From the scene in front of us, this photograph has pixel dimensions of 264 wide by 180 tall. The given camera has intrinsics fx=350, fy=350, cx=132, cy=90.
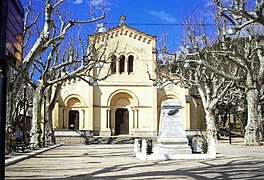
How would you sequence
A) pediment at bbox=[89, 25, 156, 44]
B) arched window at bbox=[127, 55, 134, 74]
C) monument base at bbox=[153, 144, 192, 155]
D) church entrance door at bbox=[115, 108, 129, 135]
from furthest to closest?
arched window at bbox=[127, 55, 134, 74] < pediment at bbox=[89, 25, 156, 44] < church entrance door at bbox=[115, 108, 129, 135] < monument base at bbox=[153, 144, 192, 155]

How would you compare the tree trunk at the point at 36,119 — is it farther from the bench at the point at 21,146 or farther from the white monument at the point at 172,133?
the white monument at the point at 172,133

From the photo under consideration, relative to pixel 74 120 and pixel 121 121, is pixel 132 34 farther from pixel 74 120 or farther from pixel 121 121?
pixel 74 120

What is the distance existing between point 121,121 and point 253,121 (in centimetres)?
1877

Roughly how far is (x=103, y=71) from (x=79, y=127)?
265 inches

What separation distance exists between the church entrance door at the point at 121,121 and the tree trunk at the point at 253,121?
17793 millimetres

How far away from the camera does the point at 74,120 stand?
38469 mm

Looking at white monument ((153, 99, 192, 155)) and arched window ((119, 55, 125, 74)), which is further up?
arched window ((119, 55, 125, 74))

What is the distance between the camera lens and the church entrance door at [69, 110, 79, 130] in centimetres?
3822

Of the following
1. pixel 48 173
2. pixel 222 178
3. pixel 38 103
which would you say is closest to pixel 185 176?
pixel 222 178

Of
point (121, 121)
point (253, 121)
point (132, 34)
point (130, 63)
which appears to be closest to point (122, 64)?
point (130, 63)

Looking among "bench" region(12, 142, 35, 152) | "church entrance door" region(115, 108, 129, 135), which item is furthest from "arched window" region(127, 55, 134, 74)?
"bench" region(12, 142, 35, 152)

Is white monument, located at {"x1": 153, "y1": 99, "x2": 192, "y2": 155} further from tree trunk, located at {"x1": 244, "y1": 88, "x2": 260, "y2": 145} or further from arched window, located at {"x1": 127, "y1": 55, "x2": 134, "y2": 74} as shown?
arched window, located at {"x1": 127, "y1": 55, "x2": 134, "y2": 74}

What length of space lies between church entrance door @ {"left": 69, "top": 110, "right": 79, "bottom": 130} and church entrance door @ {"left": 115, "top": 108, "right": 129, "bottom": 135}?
4.36 metres

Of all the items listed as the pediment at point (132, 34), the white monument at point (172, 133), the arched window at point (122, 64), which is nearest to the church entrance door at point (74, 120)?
the arched window at point (122, 64)
